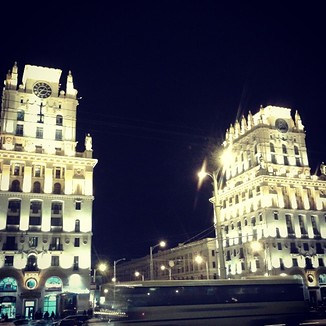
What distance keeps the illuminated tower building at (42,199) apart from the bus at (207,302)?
103 ft

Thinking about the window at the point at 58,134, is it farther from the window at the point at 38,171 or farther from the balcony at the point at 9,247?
the balcony at the point at 9,247

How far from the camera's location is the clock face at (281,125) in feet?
302

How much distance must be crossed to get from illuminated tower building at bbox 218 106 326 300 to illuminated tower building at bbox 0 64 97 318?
33069 millimetres

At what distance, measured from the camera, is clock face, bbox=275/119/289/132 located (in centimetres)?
9200

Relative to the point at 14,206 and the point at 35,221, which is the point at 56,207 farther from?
the point at 14,206

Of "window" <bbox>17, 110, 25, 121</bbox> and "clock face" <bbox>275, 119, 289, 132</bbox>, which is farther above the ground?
"clock face" <bbox>275, 119, 289, 132</bbox>

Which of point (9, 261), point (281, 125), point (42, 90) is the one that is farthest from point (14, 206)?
point (281, 125)

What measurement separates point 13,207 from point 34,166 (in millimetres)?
7587

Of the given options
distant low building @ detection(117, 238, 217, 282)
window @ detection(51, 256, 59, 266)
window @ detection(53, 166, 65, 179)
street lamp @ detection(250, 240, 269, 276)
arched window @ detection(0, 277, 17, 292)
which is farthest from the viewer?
distant low building @ detection(117, 238, 217, 282)

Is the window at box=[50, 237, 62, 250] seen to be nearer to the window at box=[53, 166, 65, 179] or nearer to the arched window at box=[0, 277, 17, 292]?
the arched window at box=[0, 277, 17, 292]

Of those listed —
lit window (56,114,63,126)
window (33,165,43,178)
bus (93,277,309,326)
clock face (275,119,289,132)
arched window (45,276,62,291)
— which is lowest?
bus (93,277,309,326)

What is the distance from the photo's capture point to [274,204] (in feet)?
270

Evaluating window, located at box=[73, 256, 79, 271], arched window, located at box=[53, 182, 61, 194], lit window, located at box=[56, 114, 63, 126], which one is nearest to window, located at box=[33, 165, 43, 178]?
arched window, located at box=[53, 182, 61, 194]

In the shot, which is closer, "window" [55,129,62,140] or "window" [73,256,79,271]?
"window" [73,256,79,271]
